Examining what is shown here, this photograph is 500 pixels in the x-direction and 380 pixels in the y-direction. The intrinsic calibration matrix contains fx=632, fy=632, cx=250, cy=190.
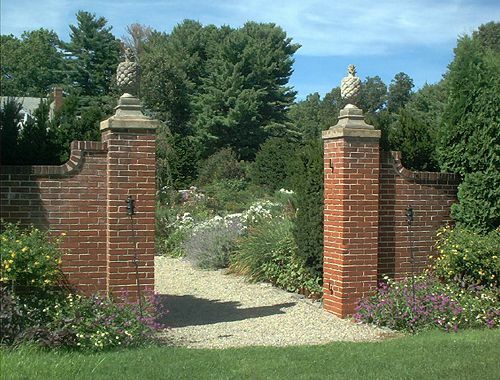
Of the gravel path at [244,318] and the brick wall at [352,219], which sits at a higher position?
the brick wall at [352,219]

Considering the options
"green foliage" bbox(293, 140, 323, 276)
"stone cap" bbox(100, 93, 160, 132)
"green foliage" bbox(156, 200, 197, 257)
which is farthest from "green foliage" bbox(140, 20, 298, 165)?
"stone cap" bbox(100, 93, 160, 132)

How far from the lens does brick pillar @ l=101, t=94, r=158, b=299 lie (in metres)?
7.13

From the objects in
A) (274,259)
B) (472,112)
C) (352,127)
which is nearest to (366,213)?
(352,127)

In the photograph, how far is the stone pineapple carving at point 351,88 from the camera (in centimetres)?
843

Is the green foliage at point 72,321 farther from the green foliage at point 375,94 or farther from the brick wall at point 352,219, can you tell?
the green foliage at point 375,94

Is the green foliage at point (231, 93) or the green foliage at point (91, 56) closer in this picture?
the green foliage at point (231, 93)

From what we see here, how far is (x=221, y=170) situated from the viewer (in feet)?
87.1

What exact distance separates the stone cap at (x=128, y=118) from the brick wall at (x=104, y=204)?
11mm

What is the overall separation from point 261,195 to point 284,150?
4536 mm

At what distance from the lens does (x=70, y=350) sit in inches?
238

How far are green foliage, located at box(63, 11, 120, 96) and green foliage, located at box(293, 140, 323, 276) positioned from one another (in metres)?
35.0

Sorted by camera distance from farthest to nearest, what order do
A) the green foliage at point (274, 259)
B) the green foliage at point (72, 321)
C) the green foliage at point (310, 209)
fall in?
the green foliage at point (274, 259)
the green foliage at point (310, 209)
the green foliage at point (72, 321)

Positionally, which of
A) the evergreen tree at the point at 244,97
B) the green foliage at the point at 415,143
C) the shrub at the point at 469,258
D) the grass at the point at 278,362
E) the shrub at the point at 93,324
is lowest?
the grass at the point at 278,362

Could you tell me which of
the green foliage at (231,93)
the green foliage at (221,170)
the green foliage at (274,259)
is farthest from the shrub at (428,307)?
the green foliage at (231,93)
